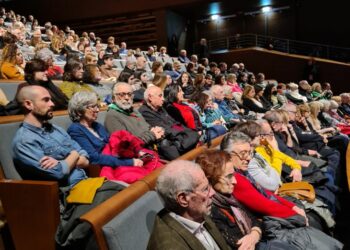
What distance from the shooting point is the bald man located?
1.19 meters

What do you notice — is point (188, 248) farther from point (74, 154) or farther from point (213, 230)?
point (74, 154)

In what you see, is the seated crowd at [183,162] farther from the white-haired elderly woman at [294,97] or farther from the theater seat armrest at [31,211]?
the white-haired elderly woman at [294,97]

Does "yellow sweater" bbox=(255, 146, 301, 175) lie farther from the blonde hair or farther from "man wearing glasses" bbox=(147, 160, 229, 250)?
the blonde hair

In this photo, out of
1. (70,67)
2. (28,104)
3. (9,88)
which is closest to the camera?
(28,104)

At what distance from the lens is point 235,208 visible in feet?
3.92

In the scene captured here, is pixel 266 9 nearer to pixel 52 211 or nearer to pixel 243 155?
pixel 243 155

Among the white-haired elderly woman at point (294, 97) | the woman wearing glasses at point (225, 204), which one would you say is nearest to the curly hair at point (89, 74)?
the woman wearing glasses at point (225, 204)

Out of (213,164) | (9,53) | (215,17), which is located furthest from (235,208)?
(215,17)

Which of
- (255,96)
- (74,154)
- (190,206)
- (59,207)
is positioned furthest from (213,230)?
(255,96)

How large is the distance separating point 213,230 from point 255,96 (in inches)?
123

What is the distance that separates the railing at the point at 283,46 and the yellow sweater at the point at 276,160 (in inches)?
232

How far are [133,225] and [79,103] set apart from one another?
762mm

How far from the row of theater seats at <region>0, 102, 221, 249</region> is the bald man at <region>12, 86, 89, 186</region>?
0.08m

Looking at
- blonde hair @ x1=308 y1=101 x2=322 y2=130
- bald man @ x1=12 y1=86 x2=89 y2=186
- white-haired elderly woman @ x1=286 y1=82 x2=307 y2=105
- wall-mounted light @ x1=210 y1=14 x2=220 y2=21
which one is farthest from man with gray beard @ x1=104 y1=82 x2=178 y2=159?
wall-mounted light @ x1=210 y1=14 x2=220 y2=21
